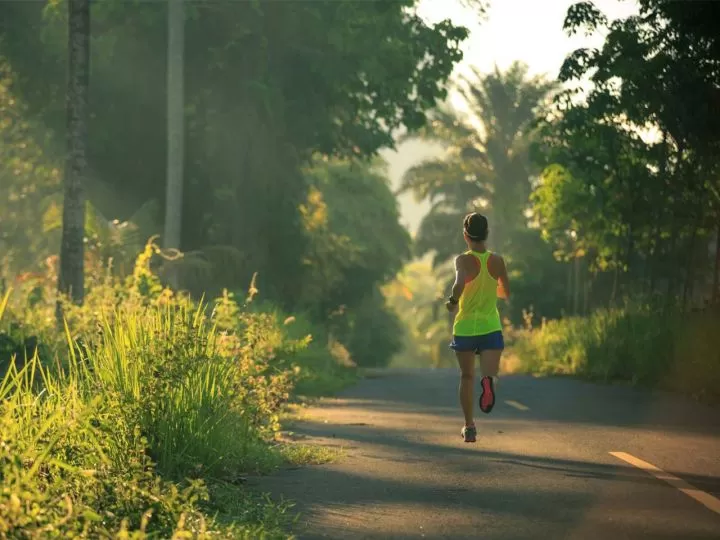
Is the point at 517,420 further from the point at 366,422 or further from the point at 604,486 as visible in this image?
the point at 604,486

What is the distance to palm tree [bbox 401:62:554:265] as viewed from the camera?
62375mm

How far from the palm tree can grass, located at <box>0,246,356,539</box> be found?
162 ft

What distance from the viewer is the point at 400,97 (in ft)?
116

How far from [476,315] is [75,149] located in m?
10.3

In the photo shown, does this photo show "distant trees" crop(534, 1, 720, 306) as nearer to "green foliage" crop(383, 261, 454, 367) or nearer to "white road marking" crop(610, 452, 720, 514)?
"green foliage" crop(383, 261, 454, 367)

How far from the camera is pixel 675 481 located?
394 inches

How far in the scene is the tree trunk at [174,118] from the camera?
92.6 feet

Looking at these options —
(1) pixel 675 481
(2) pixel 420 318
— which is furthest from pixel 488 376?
(2) pixel 420 318

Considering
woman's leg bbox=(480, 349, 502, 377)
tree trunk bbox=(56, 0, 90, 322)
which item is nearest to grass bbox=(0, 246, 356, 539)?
woman's leg bbox=(480, 349, 502, 377)

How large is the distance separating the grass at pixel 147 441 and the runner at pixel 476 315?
145cm

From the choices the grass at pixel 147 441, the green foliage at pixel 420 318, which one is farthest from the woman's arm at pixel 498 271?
the green foliage at pixel 420 318

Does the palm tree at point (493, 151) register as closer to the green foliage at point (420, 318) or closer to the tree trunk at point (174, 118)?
the green foliage at point (420, 318)

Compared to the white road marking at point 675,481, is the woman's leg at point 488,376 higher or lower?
higher

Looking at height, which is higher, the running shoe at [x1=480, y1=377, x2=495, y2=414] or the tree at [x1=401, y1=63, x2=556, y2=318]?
the tree at [x1=401, y1=63, x2=556, y2=318]
